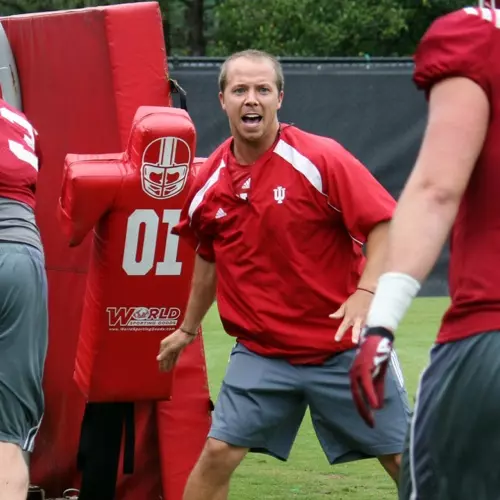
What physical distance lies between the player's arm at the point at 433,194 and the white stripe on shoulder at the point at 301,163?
72.0 inches

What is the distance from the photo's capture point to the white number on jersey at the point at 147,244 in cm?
491

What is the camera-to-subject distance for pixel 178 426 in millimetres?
5379

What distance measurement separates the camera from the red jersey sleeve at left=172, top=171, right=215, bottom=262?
4715 mm

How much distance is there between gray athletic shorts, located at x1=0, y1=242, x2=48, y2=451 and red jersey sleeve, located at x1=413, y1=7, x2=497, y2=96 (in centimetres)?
218

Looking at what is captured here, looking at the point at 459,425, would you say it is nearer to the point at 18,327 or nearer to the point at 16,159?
the point at 18,327

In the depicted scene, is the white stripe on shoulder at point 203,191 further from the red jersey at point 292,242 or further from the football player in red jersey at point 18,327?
the football player in red jersey at point 18,327

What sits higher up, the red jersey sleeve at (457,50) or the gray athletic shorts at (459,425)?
the red jersey sleeve at (457,50)

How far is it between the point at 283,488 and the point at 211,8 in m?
18.4

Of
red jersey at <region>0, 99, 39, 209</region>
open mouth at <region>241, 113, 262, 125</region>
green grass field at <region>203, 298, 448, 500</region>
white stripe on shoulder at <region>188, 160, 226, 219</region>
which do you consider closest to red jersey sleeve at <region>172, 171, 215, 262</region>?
white stripe on shoulder at <region>188, 160, 226, 219</region>

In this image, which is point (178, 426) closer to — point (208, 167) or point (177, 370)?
point (177, 370)

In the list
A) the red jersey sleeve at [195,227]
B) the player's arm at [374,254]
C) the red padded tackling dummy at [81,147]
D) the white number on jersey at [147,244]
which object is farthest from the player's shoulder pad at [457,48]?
the red padded tackling dummy at [81,147]

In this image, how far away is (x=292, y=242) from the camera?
4.52m

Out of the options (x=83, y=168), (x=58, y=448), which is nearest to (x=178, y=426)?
(x=58, y=448)

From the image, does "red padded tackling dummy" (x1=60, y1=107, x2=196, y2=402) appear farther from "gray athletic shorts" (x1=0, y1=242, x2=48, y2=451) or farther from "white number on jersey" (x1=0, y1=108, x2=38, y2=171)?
"gray athletic shorts" (x1=0, y1=242, x2=48, y2=451)
